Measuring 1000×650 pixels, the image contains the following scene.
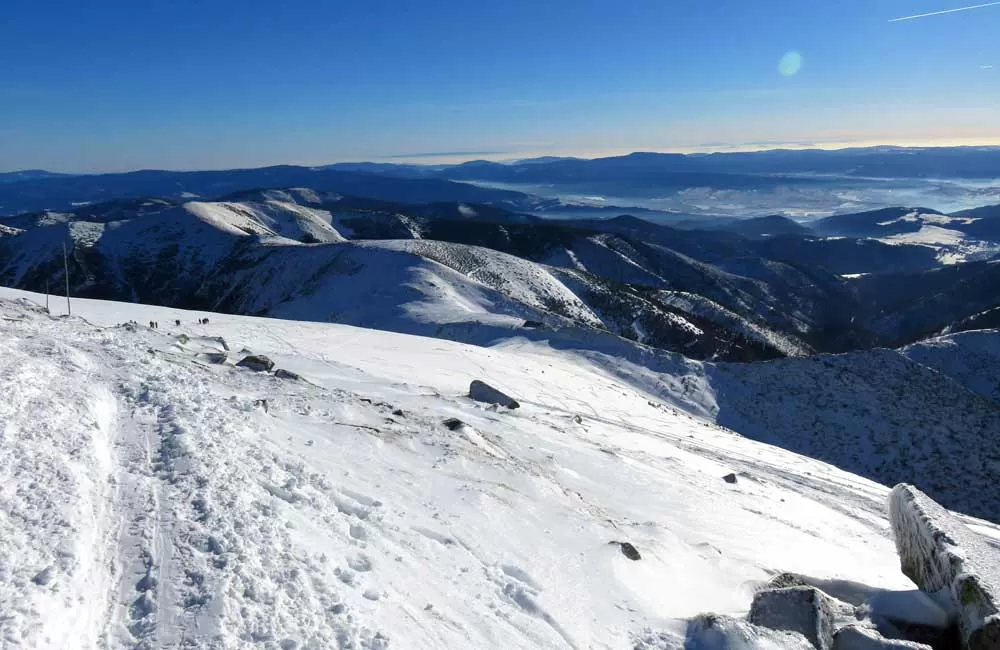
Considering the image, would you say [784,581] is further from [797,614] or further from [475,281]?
[475,281]

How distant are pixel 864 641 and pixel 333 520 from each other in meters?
7.51

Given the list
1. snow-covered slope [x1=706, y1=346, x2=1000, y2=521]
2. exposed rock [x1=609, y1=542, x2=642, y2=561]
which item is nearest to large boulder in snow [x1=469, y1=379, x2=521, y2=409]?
exposed rock [x1=609, y1=542, x2=642, y2=561]

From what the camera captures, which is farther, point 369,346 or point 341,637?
point 369,346

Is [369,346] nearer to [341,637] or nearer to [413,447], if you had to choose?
[413,447]

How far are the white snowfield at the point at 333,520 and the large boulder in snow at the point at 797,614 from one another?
1.11m

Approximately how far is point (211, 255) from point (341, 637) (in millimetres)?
101137

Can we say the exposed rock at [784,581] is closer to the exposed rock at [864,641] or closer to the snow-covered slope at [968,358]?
the exposed rock at [864,641]

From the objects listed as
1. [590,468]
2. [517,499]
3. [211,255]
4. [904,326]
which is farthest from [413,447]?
[904,326]

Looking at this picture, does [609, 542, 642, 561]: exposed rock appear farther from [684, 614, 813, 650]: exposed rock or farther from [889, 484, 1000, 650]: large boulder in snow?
[889, 484, 1000, 650]: large boulder in snow

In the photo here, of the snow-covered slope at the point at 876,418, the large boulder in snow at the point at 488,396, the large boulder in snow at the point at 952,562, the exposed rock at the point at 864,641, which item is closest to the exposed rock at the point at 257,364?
the large boulder in snow at the point at 488,396

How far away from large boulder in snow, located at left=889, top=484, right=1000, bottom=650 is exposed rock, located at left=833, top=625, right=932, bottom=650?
42.3 inches

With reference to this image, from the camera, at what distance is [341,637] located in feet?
21.2

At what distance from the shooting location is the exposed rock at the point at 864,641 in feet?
25.2

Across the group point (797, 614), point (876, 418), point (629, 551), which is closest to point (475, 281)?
point (876, 418)
